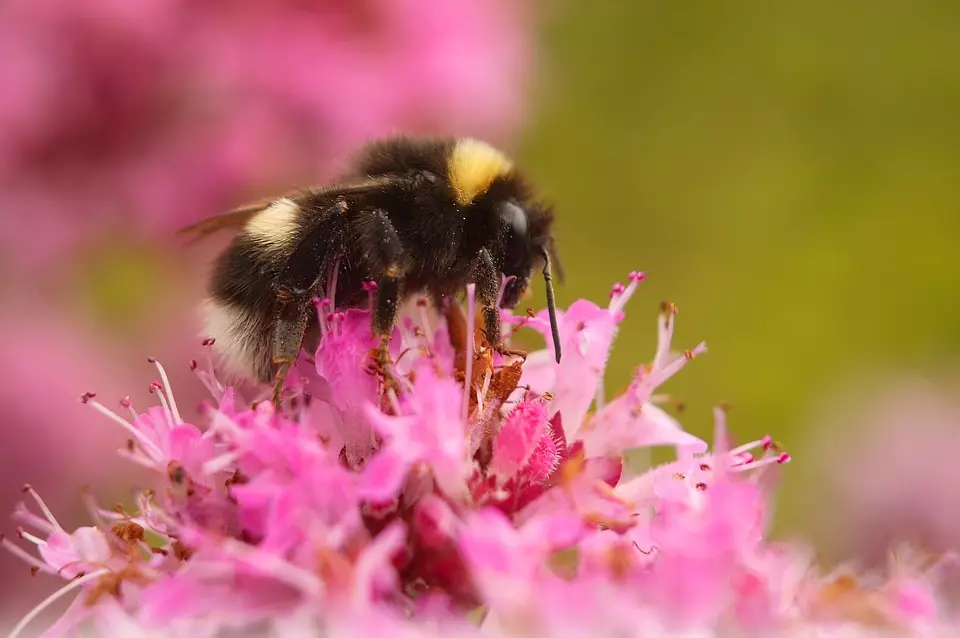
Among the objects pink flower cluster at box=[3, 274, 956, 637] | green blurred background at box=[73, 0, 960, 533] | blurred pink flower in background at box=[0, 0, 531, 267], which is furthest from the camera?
green blurred background at box=[73, 0, 960, 533]

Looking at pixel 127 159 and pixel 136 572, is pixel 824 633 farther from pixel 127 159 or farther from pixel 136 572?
pixel 127 159

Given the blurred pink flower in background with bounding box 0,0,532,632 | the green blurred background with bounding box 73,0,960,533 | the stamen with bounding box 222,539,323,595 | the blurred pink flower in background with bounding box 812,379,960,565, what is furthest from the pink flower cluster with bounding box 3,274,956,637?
the green blurred background with bounding box 73,0,960,533

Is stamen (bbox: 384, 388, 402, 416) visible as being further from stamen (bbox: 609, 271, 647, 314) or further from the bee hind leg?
stamen (bbox: 609, 271, 647, 314)

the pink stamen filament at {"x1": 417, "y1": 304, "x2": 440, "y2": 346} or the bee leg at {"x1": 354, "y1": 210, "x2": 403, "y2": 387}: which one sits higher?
the bee leg at {"x1": 354, "y1": 210, "x2": 403, "y2": 387}

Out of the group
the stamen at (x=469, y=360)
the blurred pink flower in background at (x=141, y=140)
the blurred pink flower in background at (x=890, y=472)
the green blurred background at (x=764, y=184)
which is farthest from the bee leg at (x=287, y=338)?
the green blurred background at (x=764, y=184)

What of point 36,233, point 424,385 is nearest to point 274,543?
point 424,385

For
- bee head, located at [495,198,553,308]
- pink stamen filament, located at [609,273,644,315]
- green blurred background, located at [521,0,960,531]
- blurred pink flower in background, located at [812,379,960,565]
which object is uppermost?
bee head, located at [495,198,553,308]

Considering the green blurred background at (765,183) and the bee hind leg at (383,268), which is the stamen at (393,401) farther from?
the green blurred background at (765,183)
